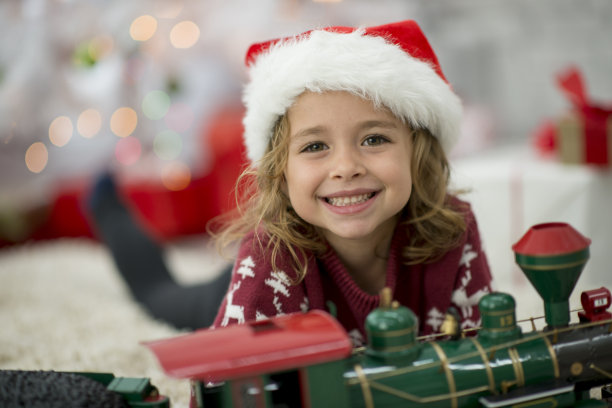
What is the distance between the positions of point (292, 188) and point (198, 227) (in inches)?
61.4

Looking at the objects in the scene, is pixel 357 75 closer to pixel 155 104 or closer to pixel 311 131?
pixel 311 131

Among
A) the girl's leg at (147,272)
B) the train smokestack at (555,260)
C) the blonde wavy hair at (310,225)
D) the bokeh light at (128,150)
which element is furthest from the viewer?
the bokeh light at (128,150)

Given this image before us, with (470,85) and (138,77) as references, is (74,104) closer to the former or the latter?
(138,77)

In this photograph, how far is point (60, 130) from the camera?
7.48ft

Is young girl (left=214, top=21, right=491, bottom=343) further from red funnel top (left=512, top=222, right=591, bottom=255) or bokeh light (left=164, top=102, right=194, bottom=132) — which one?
bokeh light (left=164, top=102, right=194, bottom=132)

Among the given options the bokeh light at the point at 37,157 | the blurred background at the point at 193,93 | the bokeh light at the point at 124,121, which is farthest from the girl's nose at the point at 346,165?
the bokeh light at the point at 37,157

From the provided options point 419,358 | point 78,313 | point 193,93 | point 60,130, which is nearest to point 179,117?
point 193,93

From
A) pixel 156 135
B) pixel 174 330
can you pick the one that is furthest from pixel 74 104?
pixel 174 330

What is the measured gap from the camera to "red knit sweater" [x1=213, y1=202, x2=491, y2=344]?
37.9 inches

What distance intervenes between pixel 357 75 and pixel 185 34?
1510mm

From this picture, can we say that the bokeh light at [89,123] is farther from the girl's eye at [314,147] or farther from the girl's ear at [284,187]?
the girl's eye at [314,147]

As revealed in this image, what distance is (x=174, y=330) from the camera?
4.93 feet

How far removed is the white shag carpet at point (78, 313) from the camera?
4.18ft

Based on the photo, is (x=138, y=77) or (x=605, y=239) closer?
(x=605, y=239)
